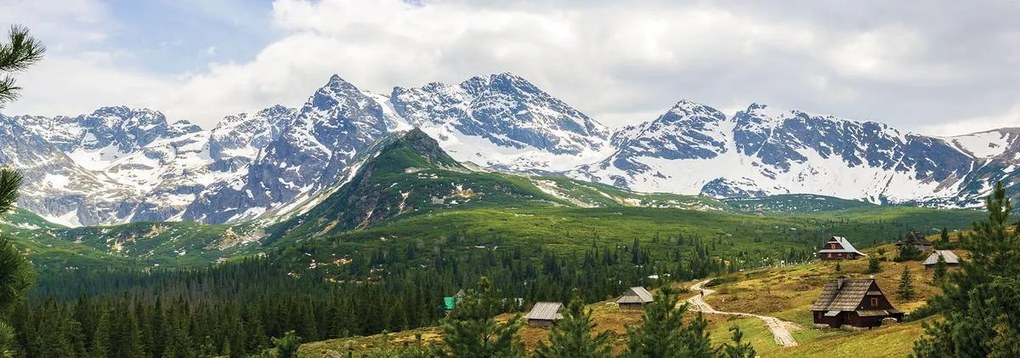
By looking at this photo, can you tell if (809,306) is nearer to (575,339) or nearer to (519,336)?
(575,339)

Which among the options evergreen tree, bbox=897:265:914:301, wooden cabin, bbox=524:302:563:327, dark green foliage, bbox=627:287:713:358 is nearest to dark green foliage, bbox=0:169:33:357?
dark green foliage, bbox=627:287:713:358

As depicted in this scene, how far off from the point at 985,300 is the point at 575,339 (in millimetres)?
19434

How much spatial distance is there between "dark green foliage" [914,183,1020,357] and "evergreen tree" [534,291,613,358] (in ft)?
56.5

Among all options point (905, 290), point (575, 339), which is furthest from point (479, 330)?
point (905, 290)

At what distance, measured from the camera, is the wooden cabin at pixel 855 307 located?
316ft

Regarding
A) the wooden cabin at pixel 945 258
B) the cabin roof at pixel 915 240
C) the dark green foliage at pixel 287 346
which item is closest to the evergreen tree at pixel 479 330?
the dark green foliage at pixel 287 346

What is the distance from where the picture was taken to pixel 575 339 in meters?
37.6

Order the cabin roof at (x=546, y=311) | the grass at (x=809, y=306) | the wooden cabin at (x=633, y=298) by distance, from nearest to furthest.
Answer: the grass at (x=809, y=306) → the cabin roof at (x=546, y=311) → the wooden cabin at (x=633, y=298)

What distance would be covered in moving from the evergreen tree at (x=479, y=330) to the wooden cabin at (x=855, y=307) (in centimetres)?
7396

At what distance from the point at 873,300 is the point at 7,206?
98.4 m

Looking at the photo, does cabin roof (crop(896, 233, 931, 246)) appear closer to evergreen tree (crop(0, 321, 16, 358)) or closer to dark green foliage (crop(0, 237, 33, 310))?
dark green foliage (crop(0, 237, 33, 310))

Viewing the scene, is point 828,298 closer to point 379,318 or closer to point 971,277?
point 971,277

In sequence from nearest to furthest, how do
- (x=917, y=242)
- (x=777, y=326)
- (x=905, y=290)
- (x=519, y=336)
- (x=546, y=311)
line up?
1. (x=519, y=336)
2. (x=777, y=326)
3. (x=905, y=290)
4. (x=546, y=311)
5. (x=917, y=242)

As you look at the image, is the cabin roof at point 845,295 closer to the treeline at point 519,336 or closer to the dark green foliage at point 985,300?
the dark green foliage at point 985,300
